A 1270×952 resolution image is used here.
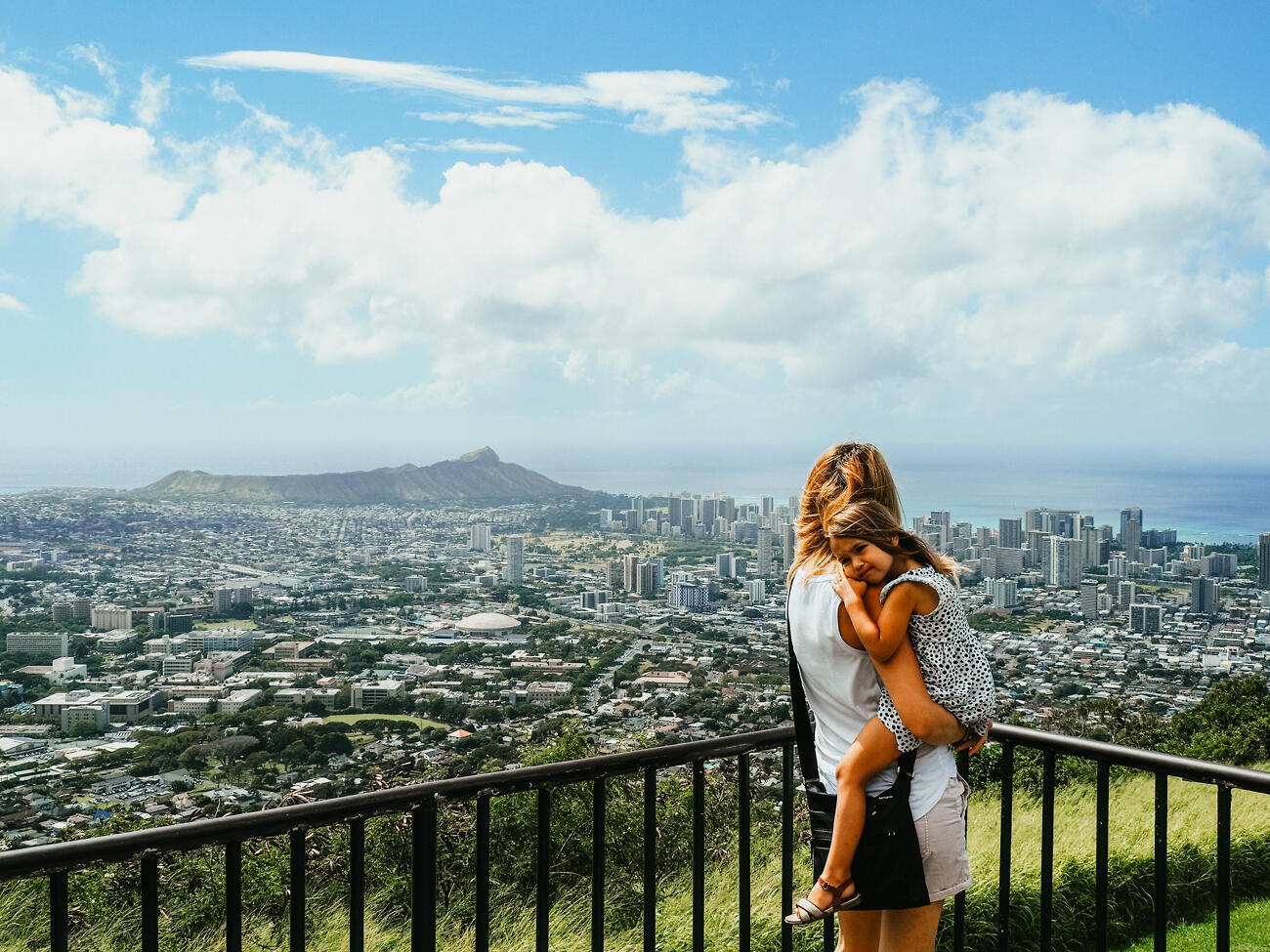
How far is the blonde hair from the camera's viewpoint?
196cm

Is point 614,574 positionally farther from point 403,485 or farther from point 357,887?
point 357,887

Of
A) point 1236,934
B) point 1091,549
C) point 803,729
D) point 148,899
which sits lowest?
point 1236,934

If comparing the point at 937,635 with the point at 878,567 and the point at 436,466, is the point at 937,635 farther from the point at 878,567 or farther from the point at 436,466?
the point at 436,466

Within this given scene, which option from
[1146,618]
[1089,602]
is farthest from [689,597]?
[1146,618]

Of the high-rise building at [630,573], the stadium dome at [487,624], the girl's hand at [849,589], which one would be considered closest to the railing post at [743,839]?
the girl's hand at [849,589]

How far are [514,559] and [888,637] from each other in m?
27.4

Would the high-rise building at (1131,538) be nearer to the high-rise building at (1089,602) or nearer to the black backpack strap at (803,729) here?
the high-rise building at (1089,602)

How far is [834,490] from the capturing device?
1.99m

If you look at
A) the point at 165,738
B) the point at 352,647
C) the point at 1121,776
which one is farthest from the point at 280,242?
the point at 1121,776

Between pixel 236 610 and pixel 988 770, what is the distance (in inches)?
759

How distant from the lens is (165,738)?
1397 centimetres

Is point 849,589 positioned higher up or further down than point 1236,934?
higher up

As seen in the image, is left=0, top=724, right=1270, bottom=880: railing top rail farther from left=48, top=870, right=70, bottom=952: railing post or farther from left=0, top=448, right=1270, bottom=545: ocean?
left=0, top=448, right=1270, bottom=545: ocean

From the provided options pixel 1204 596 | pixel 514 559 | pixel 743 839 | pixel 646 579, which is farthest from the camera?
pixel 514 559
